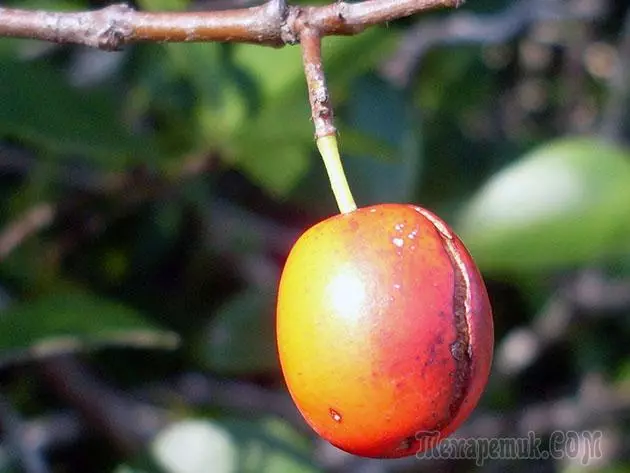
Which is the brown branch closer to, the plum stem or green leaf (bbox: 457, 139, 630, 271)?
the plum stem

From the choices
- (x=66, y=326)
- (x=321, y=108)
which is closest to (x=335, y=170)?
(x=321, y=108)

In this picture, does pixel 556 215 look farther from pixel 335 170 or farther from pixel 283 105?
pixel 335 170

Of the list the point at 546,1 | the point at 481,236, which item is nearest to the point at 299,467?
the point at 481,236

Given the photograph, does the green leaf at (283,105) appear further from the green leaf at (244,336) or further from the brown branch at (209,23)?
the brown branch at (209,23)

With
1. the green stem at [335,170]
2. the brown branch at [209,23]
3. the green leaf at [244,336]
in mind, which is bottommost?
the green stem at [335,170]

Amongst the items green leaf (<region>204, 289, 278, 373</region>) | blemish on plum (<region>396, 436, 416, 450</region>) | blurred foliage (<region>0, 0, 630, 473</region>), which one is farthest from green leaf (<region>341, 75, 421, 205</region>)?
blemish on plum (<region>396, 436, 416, 450</region>)

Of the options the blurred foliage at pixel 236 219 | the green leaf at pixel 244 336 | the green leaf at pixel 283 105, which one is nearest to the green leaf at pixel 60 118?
the blurred foliage at pixel 236 219
